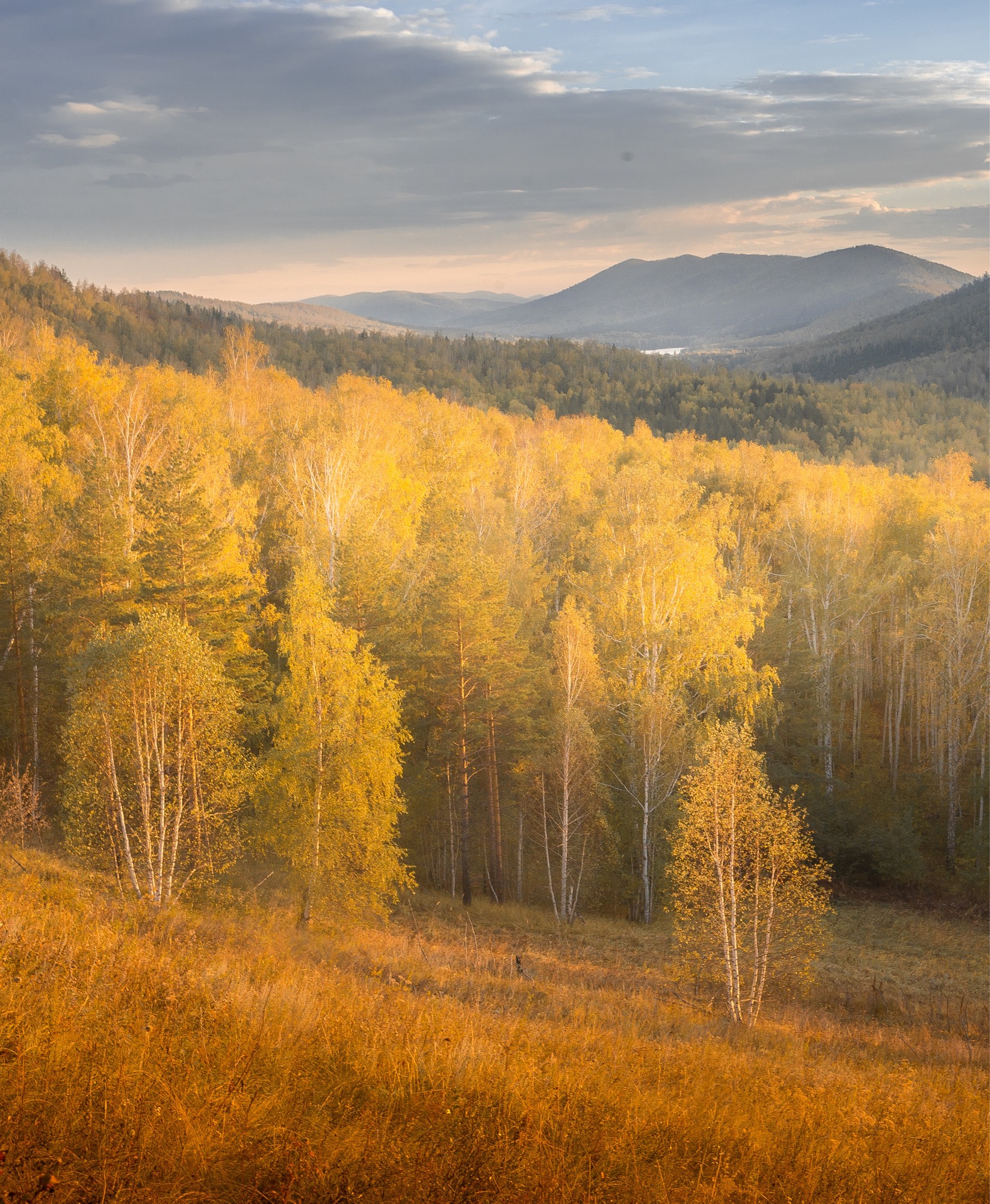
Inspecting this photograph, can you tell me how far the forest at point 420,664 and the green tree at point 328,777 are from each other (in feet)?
0.28

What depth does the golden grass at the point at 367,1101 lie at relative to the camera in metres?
4.50

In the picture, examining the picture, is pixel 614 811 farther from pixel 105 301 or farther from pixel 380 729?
pixel 105 301

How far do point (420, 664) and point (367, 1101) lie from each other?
76.3ft

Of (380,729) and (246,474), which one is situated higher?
(246,474)

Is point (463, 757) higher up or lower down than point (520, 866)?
higher up

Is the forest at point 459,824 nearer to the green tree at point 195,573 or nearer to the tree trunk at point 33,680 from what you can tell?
the green tree at point 195,573

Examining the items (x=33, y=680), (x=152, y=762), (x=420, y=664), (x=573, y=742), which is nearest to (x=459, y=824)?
(x=573, y=742)

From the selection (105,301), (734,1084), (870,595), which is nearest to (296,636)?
(734,1084)

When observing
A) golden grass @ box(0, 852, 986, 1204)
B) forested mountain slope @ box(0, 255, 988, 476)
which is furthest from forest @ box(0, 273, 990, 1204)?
forested mountain slope @ box(0, 255, 988, 476)

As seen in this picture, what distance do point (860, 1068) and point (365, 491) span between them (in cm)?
3028

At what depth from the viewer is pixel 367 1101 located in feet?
18.2

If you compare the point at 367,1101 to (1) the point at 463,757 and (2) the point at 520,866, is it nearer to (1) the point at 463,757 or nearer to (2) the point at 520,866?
(1) the point at 463,757

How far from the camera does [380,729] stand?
74.4 ft

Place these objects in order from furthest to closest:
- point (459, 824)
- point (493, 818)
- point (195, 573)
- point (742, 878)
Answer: point (459, 824)
point (493, 818)
point (195, 573)
point (742, 878)
